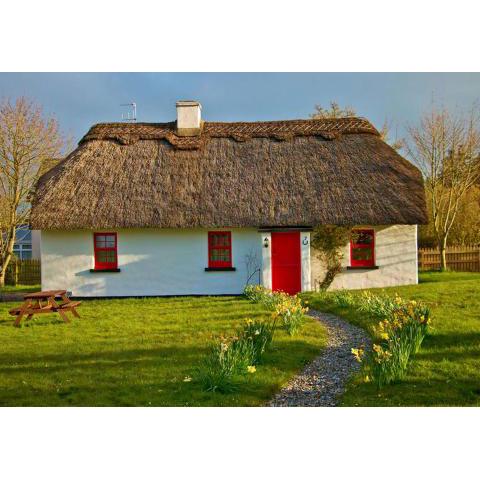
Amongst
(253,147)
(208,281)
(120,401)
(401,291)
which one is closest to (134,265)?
(208,281)

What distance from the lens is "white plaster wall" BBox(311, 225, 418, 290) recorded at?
15164mm

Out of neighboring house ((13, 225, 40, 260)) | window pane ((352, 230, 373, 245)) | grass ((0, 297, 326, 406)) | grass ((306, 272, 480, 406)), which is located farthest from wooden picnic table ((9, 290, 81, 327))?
neighboring house ((13, 225, 40, 260))

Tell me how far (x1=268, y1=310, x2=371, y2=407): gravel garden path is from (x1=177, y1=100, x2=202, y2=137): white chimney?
10.8 metres

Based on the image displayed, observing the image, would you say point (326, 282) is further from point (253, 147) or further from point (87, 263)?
point (87, 263)

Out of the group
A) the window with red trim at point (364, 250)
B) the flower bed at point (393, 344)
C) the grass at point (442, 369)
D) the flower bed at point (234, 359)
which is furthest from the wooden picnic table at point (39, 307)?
the window with red trim at point (364, 250)

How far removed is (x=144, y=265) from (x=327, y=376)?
31.8 feet

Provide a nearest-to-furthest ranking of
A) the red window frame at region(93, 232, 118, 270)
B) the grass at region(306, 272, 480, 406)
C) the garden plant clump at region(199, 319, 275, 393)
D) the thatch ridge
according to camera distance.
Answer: the grass at region(306, 272, 480, 406)
the garden plant clump at region(199, 319, 275, 393)
the red window frame at region(93, 232, 118, 270)
the thatch ridge

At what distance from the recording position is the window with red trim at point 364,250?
603 inches

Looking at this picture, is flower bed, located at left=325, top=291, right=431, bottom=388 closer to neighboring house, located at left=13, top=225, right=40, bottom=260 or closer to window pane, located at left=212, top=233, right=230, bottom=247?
window pane, located at left=212, top=233, right=230, bottom=247

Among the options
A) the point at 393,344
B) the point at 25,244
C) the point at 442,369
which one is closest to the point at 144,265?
the point at 393,344

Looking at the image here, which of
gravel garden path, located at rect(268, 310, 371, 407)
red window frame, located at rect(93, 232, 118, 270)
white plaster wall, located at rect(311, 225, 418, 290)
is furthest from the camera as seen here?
white plaster wall, located at rect(311, 225, 418, 290)

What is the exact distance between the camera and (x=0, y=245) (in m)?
20.1

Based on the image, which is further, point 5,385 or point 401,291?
point 401,291
